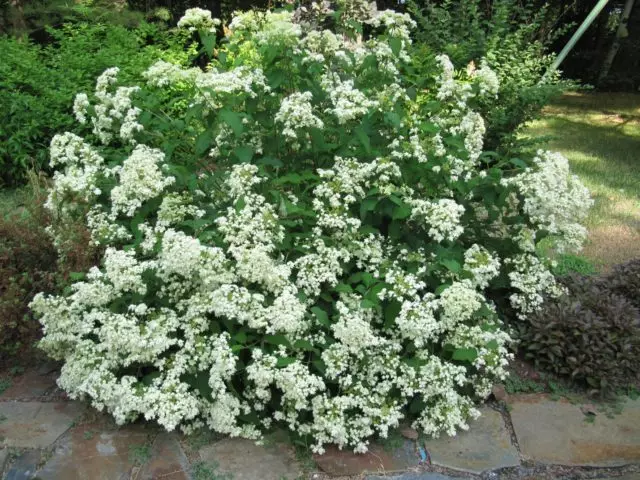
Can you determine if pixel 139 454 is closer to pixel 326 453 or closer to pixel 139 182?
pixel 326 453

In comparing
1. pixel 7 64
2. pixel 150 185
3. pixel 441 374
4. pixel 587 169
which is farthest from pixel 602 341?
pixel 7 64

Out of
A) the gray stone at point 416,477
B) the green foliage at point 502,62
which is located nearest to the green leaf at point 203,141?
the gray stone at point 416,477

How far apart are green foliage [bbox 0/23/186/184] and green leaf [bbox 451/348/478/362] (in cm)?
→ 408

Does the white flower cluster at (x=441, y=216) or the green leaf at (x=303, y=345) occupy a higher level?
the white flower cluster at (x=441, y=216)

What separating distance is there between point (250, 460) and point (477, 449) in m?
1.00

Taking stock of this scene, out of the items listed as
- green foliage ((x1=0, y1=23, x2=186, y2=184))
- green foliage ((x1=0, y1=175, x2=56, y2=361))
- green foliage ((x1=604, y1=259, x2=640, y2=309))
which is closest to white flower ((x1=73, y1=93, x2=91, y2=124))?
green foliage ((x1=0, y1=175, x2=56, y2=361))

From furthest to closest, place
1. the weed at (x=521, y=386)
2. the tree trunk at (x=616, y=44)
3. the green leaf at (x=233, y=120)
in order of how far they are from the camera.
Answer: the tree trunk at (x=616, y=44)
the weed at (x=521, y=386)
the green leaf at (x=233, y=120)

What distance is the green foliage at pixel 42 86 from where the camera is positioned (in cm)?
548

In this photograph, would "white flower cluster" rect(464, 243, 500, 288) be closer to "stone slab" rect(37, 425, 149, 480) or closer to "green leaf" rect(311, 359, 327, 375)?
"green leaf" rect(311, 359, 327, 375)

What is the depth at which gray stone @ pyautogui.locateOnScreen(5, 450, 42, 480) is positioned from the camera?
99.1 inches

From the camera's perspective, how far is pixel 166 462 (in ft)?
8.44

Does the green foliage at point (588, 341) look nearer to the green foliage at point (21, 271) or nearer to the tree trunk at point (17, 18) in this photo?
the green foliage at point (21, 271)

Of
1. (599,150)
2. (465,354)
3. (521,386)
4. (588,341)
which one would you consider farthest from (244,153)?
(599,150)

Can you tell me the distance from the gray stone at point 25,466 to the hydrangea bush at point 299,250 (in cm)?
32
